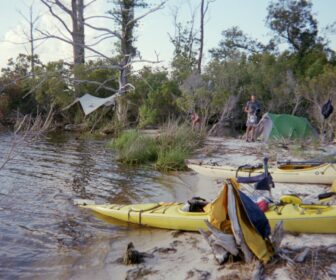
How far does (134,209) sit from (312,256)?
10.5 ft

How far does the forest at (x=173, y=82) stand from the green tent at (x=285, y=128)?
123 cm

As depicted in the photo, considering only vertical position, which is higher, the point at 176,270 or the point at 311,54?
the point at 311,54

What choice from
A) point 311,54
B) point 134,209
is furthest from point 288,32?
point 134,209

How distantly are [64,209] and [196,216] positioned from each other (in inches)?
112

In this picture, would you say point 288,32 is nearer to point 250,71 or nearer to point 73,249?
point 250,71

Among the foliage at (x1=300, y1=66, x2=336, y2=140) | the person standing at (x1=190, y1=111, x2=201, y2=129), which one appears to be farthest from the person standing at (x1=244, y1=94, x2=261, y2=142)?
the foliage at (x1=300, y1=66, x2=336, y2=140)

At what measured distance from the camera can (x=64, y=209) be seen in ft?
25.3

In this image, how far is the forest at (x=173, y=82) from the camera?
1973 centimetres

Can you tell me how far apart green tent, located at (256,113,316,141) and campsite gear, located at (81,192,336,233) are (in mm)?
9261

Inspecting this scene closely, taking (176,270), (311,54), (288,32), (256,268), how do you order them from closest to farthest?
(256,268), (176,270), (311,54), (288,32)

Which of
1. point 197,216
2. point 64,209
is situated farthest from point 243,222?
point 64,209

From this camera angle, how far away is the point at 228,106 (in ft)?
64.1

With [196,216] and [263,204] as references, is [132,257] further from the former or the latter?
[263,204]

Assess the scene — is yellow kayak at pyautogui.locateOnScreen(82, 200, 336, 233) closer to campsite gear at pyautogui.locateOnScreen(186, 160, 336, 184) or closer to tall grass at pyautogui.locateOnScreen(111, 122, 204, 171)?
campsite gear at pyautogui.locateOnScreen(186, 160, 336, 184)
